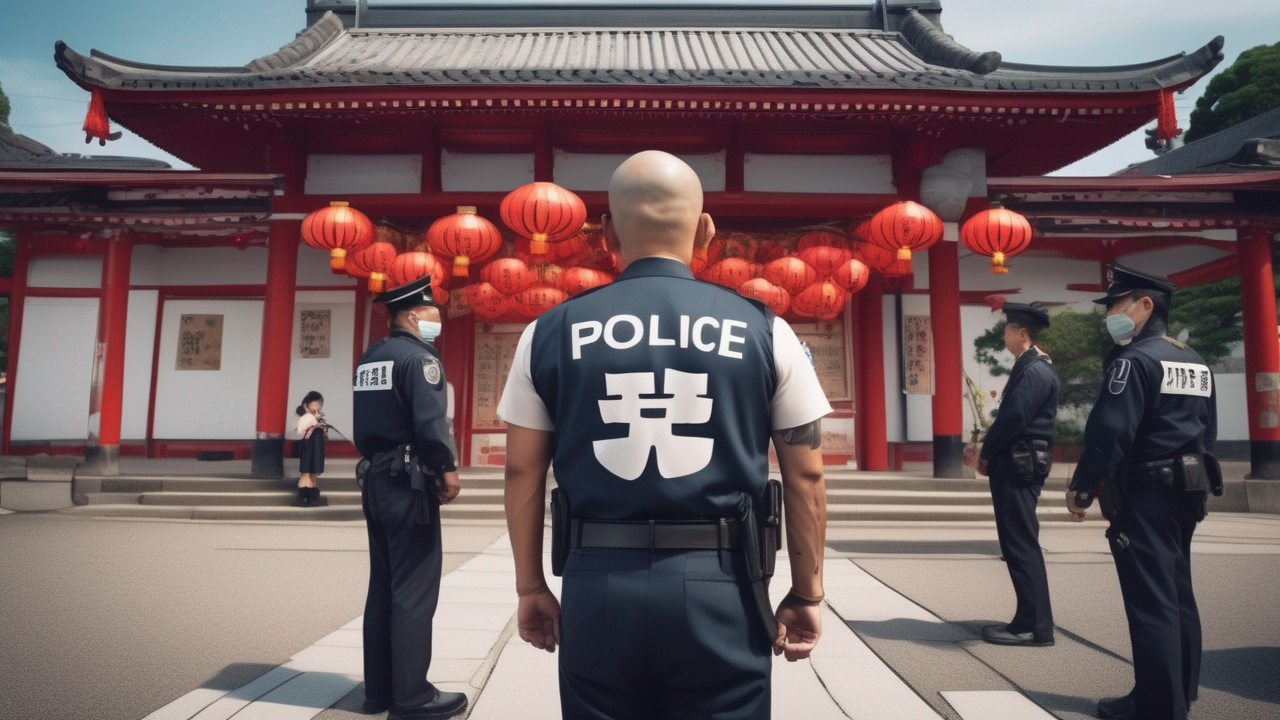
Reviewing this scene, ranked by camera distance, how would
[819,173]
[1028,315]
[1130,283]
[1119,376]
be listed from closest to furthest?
[1119,376] → [1130,283] → [1028,315] → [819,173]

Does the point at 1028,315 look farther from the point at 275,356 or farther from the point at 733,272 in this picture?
the point at 275,356

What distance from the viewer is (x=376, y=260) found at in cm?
834

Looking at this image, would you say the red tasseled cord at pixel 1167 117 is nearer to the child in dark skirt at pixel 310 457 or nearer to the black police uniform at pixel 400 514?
the black police uniform at pixel 400 514

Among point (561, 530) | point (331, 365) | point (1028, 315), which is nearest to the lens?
point (561, 530)

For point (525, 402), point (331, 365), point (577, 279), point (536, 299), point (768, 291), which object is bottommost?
point (525, 402)

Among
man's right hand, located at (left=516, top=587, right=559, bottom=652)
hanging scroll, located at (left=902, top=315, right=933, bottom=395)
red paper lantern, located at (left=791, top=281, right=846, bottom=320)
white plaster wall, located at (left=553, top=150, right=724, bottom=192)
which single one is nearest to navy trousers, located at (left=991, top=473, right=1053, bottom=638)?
man's right hand, located at (left=516, top=587, right=559, bottom=652)

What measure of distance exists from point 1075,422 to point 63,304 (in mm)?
14578

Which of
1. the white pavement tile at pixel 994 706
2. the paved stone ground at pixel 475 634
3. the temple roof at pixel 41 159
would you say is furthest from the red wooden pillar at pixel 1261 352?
the temple roof at pixel 41 159

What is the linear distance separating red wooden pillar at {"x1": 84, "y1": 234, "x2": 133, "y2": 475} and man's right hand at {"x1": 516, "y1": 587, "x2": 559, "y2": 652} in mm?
9397

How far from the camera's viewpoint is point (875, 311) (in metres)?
10.0

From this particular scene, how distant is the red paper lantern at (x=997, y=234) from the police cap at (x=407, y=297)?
6.42 m

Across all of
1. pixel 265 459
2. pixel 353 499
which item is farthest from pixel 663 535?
pixel 265 459

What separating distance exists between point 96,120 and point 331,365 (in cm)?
392

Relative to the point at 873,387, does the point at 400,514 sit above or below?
below
